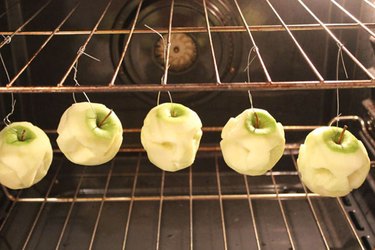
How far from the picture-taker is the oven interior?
1.24m

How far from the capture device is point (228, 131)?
3.24 ft

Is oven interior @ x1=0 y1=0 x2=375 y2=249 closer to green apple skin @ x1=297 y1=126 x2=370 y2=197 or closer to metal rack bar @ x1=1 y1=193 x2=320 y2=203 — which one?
metal rack bar @ x1=1 y1=193 x2=320 y2=203

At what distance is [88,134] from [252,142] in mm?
330

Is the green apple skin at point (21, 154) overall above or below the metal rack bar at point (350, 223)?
above

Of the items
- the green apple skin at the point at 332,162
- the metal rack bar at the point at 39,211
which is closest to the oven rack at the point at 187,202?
the metal rack bar at the point at 39,211

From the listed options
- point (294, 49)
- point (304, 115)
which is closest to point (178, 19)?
point (294, 49)

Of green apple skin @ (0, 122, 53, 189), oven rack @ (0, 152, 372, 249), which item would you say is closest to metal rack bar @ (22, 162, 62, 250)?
oven rack @ (0, 152, 372, 249)

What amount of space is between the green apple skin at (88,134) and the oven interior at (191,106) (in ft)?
0.71

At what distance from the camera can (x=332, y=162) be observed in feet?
3.09

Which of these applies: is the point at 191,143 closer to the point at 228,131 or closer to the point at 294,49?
the point at 228,131

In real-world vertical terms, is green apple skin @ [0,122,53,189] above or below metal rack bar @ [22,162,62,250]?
above

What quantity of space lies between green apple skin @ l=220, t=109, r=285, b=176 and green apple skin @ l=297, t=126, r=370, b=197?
0.06 metres

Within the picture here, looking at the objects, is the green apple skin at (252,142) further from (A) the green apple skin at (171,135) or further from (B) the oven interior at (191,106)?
(B) the oven interior at (191,106)

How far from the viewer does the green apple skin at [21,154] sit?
3.23 ft
